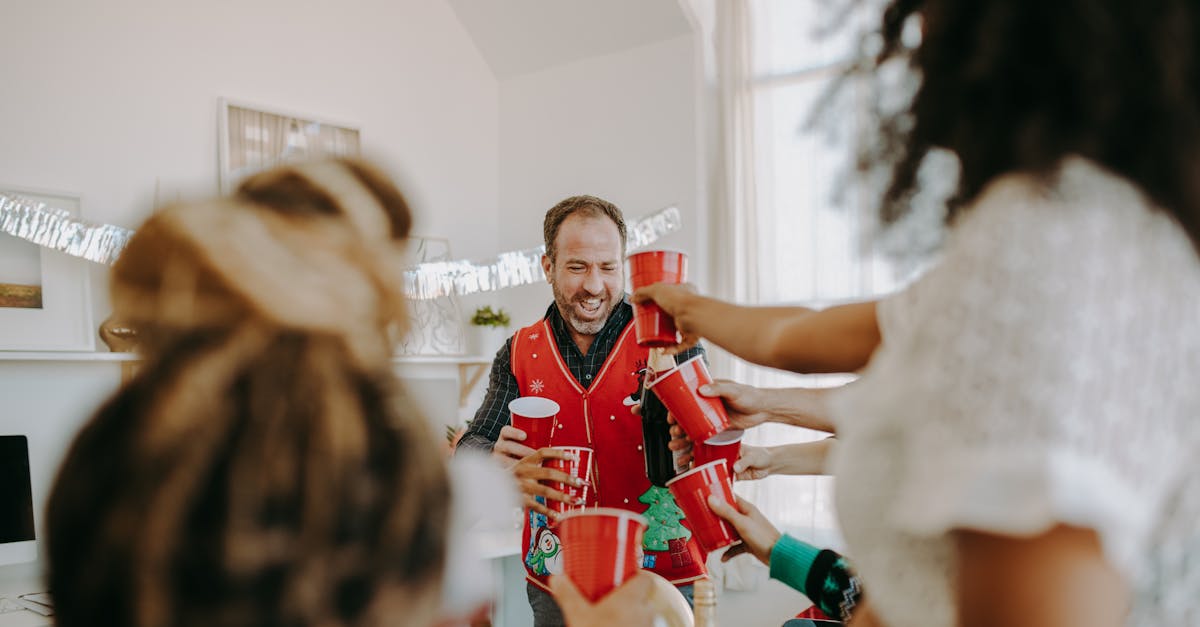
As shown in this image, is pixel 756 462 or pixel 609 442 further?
pixel 609 442

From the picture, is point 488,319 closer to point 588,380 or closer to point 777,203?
point 777,203

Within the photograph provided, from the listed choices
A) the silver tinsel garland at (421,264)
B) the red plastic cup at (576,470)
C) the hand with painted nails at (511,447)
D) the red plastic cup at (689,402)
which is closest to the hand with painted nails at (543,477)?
the red plastic cup at (576,470)

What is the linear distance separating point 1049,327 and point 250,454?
0.48 m

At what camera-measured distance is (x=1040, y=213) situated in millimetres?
542

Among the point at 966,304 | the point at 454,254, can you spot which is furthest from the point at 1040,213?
the point at 454,254

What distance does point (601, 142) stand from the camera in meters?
4.37

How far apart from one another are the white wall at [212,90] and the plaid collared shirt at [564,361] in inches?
29.0

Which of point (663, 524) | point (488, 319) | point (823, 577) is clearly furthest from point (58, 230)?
point (823, 577)

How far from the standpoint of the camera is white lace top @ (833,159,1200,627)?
493mm

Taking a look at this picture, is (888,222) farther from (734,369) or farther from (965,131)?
(734,369)

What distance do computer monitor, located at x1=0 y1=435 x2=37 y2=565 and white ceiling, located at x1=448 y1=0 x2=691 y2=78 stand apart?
2950 mm

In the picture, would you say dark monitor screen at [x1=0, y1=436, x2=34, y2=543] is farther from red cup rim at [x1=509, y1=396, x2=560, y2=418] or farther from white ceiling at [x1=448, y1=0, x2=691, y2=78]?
white ceiling at [x1=448, y1=0, x2=691, y2=78]

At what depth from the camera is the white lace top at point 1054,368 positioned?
49 cm

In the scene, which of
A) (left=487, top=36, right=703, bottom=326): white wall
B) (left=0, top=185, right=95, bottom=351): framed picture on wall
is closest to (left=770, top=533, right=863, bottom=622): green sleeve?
(left=487, top=36, right=703, bottom=326): white wall
